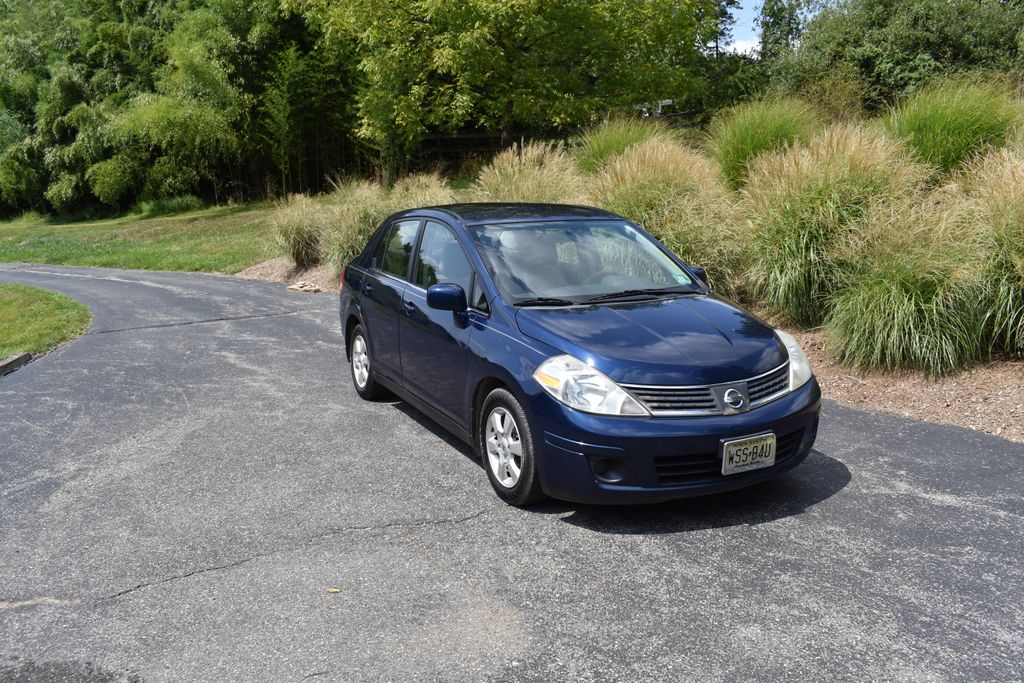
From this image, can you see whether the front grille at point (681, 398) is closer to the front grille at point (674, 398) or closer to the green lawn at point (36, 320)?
the front grille at point (674, 398)

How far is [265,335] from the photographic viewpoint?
A: 1033cm

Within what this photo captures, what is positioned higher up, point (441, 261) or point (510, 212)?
point (510, 212)

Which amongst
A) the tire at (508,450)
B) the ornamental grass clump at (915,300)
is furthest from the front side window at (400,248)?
the ornamental grass clump at (915,300)

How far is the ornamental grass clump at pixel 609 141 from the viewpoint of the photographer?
13266mm

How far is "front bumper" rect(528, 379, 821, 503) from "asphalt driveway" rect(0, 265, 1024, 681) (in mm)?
241

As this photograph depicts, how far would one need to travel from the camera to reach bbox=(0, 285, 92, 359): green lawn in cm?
976

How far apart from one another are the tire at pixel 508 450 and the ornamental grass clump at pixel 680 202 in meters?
5.31

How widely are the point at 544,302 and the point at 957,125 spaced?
24.0 feet

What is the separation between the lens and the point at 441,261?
588cm

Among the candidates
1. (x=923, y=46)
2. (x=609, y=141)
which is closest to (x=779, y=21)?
(x=923, y=46)

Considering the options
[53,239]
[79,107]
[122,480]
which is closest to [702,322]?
[122,480]

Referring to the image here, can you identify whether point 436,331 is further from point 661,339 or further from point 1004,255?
point 1004,255

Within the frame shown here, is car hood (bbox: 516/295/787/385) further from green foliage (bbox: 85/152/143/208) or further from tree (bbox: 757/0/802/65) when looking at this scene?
tree (bbox: 757/0/802/65)

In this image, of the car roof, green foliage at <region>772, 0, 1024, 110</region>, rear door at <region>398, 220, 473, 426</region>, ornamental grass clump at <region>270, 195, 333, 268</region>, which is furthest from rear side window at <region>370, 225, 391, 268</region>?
green foliage at <region>772, 0, 1024, 110</region>
